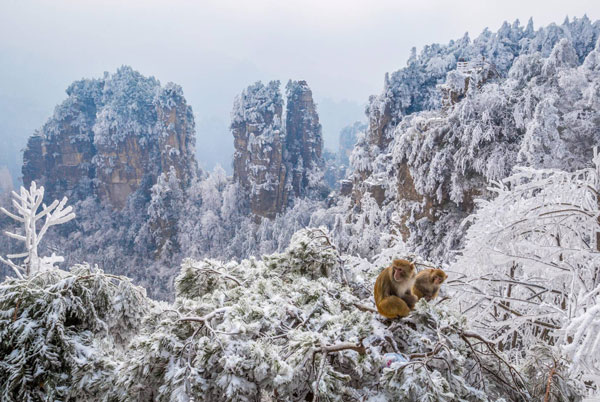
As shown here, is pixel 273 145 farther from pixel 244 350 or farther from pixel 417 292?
pixel 244 350

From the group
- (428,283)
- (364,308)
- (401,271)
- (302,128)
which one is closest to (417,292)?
(428,283)

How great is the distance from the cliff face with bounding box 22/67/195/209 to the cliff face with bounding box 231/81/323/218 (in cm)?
525

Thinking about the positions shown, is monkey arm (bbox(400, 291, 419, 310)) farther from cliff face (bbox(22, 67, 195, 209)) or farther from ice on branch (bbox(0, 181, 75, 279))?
cliff face (bbox(22, 67, 195, 209))

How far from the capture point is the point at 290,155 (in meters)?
26.4

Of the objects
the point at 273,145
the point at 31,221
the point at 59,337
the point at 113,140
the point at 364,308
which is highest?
the point at 113,140

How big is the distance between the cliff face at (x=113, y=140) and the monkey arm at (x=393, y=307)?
27.1 m

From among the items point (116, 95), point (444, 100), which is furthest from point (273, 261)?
point (116, 95)

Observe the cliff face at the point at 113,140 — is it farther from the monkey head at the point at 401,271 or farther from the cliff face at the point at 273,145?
the monkey head at the point at 401,271

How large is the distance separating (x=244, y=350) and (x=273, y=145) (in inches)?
927

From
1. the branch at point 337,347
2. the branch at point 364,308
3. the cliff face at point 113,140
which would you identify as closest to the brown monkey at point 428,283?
the branch at point 364,308

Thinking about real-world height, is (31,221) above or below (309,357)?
above

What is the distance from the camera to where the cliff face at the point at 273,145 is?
24125 millimetres

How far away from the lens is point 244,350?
1.51m

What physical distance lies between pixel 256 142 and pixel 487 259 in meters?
22.5
